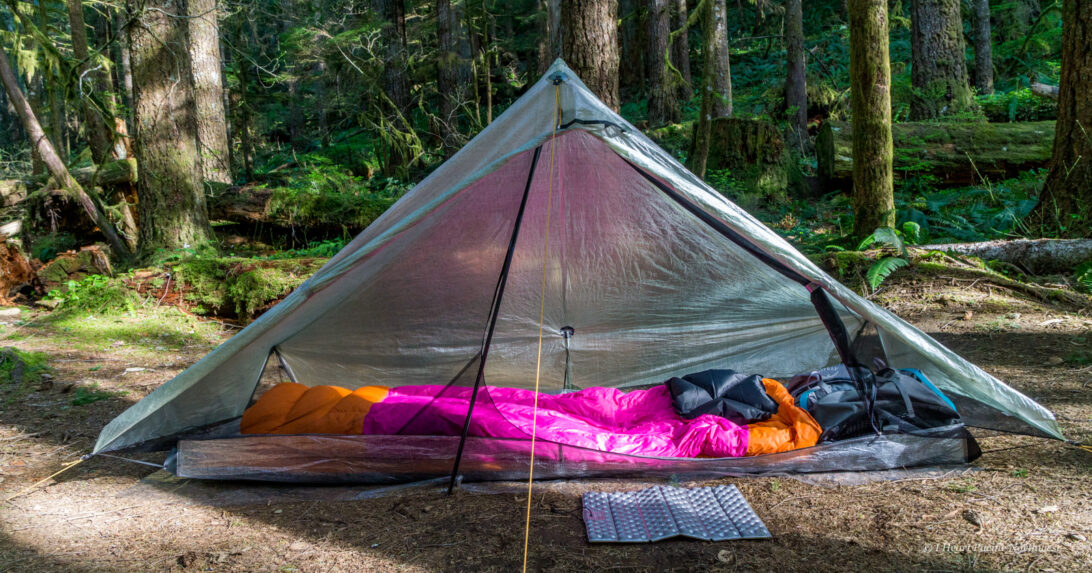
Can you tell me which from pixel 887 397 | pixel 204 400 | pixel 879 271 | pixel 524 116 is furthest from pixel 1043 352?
pixel 204 400

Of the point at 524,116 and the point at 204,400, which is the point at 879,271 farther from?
the point at 204,400

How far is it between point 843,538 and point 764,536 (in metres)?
0.28

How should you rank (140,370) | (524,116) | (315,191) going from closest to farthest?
(524,116) → (140,370) → (315,191)

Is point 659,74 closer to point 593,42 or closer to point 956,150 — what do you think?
point 956,150

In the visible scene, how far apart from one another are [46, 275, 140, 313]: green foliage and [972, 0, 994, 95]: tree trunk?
13.5 m

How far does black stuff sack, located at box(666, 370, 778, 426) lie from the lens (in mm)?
Result: 3309

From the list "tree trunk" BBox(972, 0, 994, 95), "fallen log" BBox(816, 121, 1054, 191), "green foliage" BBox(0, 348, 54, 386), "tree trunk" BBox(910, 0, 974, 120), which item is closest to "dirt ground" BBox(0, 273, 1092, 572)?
"green foliage" BBox(0, 348, 54, 386)

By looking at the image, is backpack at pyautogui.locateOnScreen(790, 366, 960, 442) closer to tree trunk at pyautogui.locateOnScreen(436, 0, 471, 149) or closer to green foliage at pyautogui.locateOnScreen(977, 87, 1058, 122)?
green foliage at pyautogui.locateOnScreen(977, 87, 1058, 122)

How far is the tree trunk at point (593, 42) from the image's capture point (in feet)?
17.5

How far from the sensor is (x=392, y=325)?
3.92 metres

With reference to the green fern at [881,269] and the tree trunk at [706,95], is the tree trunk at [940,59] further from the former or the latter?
the green fern at [881,269]

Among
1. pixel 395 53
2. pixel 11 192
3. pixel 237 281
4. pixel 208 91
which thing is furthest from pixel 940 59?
pixel 11 192

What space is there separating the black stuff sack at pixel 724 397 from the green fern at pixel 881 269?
2.00 metres

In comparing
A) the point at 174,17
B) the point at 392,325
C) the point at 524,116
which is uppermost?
the point at 174,17
